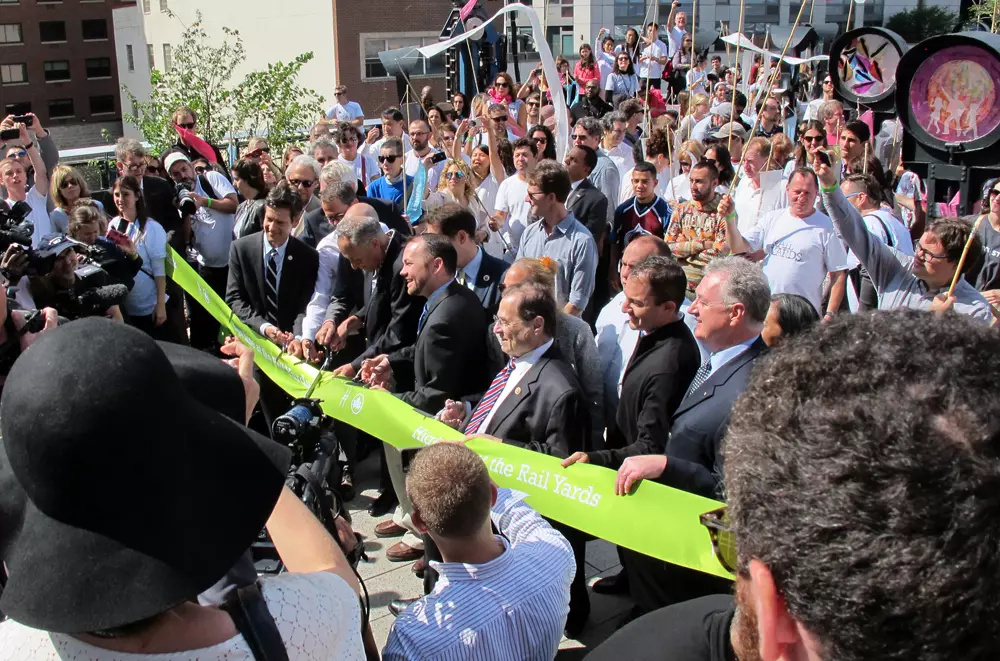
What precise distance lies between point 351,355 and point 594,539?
2.06 m

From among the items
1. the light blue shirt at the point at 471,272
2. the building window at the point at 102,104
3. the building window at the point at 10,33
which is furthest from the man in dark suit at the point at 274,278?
the building window at the point at 102,104

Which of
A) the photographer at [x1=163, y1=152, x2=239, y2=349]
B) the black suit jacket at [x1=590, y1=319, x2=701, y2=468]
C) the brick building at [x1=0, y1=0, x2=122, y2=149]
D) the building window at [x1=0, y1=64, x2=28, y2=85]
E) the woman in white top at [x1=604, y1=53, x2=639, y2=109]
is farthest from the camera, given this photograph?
the brick building at [x1=0, y1=0, x2=122, y2=149]

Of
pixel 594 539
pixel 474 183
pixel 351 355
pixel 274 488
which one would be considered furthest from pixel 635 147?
pixel 274 488

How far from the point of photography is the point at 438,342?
4.75 m

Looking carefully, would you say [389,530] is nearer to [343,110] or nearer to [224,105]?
[343,110]

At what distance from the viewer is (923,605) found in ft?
3.05

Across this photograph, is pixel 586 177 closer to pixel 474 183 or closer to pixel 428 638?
pixel 474 183

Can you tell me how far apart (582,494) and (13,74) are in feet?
220

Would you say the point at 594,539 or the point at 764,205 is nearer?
the point at 594,539

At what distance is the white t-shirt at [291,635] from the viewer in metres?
1.50

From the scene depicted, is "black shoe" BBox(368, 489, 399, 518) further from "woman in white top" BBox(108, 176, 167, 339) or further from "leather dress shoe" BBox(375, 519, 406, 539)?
"woman in white top" BBox(108, 176, 167, 339)

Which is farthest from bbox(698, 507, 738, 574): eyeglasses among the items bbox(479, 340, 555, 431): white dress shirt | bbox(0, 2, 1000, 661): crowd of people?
bbox(479, 340, 555, 431): white dress shirt

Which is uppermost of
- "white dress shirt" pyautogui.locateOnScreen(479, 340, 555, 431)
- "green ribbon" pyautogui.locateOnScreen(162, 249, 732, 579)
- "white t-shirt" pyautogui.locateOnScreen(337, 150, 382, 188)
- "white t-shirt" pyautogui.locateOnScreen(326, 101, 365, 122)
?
"white t-shirt" pyautogui.locateOnScreen(326, 101, 365, 122)

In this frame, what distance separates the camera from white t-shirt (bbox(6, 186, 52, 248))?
7094 mm
